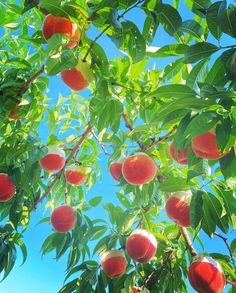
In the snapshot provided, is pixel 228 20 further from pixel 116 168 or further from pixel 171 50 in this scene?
pixel 116 168

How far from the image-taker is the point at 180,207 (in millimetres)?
1799

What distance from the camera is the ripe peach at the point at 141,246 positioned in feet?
6.09

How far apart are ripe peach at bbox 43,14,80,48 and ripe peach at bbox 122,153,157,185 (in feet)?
1.94

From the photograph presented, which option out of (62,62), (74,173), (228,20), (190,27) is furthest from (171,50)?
(74,173)

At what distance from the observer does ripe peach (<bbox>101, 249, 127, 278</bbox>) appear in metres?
1.97

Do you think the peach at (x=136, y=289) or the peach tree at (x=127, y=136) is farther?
the peach at (x=136, y=289)

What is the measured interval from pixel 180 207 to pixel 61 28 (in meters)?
0.90

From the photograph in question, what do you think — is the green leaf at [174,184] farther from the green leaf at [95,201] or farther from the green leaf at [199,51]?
the green leaf at [95,201]

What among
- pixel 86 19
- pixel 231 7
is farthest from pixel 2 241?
pixel 231 7

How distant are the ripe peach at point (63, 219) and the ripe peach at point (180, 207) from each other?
24.1 inches

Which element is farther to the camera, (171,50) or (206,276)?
(206,276)

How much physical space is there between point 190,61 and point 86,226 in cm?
136

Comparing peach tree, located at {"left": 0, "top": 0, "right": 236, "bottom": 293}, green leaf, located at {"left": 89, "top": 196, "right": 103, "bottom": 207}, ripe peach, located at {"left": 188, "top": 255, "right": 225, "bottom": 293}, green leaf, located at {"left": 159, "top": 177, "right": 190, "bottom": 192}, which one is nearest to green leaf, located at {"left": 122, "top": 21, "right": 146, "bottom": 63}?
peach tree, located at {"left": 0, "top": 0, "right": 236, "bottom": 293}

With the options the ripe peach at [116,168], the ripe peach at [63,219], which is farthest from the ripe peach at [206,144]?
the ripe peach at [63,219]
